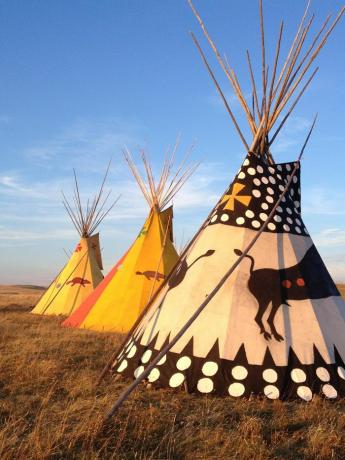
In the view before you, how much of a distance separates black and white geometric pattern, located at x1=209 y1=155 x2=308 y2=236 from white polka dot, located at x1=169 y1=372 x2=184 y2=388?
1723mm

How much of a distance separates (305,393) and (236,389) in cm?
57

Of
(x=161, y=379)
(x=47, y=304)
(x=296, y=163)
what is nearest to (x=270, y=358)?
(x=161, y=379)

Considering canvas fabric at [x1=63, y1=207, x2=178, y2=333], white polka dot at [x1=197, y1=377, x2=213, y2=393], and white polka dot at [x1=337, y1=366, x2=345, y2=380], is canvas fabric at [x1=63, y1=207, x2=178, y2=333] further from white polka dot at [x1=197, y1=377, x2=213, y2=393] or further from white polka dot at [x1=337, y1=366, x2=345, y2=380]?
white polka dot at [x1=337, y1=366, x2=345, y2=380]

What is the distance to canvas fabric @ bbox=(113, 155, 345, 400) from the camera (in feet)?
11.9

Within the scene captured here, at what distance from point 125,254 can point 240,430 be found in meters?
6.35

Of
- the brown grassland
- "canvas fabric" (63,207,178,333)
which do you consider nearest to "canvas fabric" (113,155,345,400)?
the brown grassland

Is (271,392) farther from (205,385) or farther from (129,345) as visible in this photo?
(129,345)

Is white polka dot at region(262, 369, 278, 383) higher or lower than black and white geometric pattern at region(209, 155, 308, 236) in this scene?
lower

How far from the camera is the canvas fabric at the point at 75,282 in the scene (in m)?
11.4

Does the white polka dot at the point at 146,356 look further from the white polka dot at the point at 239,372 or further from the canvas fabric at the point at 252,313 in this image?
the white polka dot at the point at 239,372

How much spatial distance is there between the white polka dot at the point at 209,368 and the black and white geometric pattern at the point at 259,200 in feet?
5.07

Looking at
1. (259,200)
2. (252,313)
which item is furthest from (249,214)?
(252,313)

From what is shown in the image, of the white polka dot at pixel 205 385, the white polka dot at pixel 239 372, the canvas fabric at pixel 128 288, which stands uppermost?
the canvas fabric at pixel 128 288

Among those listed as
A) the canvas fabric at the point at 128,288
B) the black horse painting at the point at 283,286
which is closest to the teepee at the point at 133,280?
the canvas fabric at the point at 128,288
